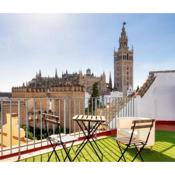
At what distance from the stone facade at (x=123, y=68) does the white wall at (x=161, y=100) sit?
82.3m

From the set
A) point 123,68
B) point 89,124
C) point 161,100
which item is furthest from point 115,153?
point 123,68

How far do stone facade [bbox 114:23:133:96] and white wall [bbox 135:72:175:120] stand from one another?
8234 centimetres

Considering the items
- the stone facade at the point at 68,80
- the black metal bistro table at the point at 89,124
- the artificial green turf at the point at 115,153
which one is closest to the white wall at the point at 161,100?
the artificial green turf at the point at 115,153

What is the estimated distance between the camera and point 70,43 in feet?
189

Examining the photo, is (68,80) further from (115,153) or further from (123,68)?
(115,153)

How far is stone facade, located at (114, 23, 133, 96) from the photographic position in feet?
303

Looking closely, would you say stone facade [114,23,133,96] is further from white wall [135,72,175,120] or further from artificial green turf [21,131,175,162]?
artificial green turf [21,131,175,162]

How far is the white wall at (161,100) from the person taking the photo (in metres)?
7.75

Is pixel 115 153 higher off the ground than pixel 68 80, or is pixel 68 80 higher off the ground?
pixel 68 80

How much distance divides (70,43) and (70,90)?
966 inches

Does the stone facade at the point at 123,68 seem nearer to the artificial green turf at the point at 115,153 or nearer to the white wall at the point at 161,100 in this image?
the white wall at the point at 161,100

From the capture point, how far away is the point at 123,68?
96875 mm

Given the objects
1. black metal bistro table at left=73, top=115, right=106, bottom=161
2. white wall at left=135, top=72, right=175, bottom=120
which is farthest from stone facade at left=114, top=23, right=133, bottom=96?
black metal bistro table at left=73, top=115, right=106, bottom=161

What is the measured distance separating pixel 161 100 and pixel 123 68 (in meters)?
89.9
